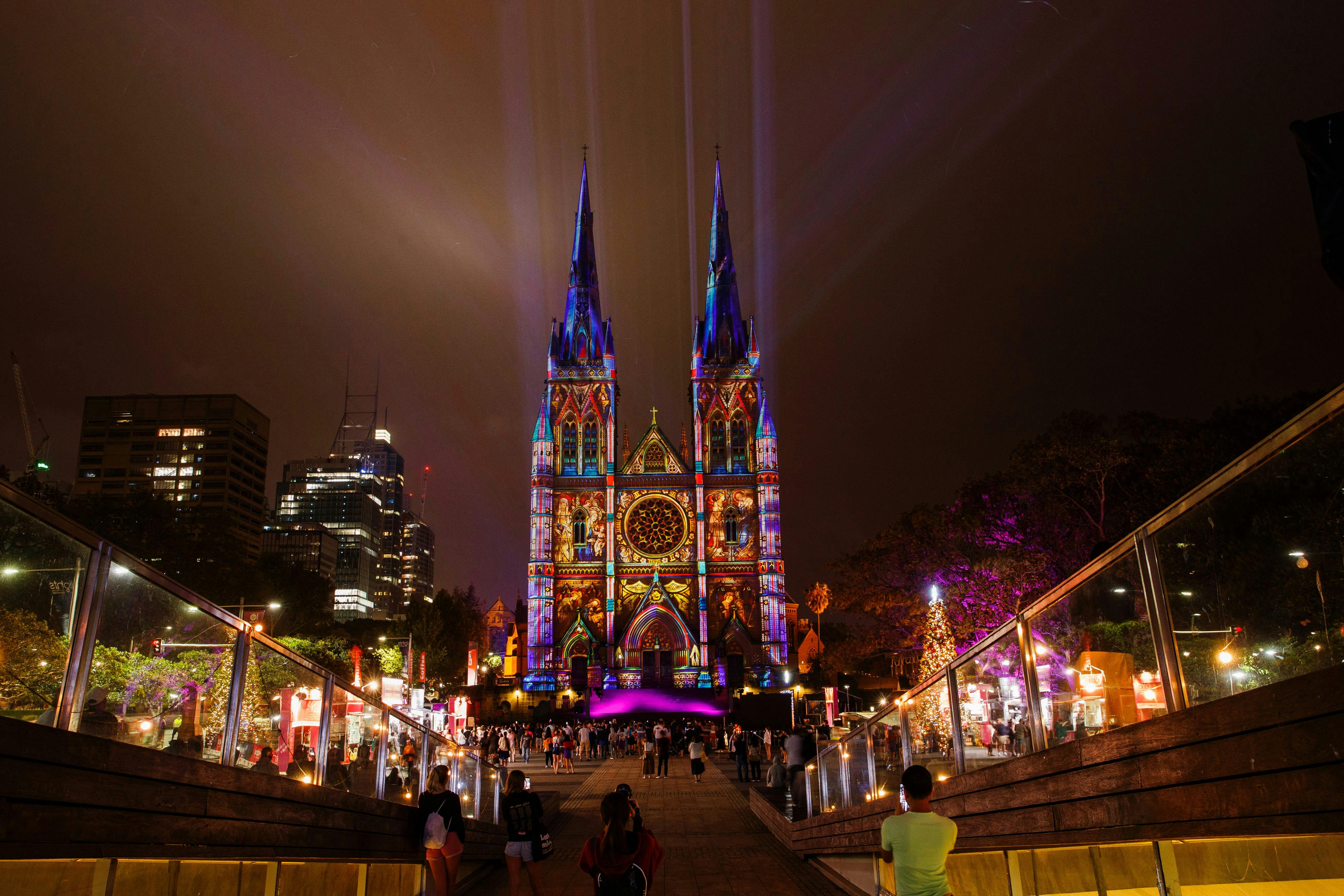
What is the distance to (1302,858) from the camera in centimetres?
348

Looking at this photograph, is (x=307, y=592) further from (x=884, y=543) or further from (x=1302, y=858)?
(x=1302, y=858)

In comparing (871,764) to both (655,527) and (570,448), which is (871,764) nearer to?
(655,527)

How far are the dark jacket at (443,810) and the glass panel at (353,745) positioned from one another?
44cm

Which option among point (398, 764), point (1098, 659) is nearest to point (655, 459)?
point (398, 764)

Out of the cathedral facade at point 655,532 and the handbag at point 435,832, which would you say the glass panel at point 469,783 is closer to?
the handbag at point 435,832

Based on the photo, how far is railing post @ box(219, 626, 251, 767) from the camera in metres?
5.36

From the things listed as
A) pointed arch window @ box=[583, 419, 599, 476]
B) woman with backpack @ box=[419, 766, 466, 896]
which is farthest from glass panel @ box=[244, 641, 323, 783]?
pointed arch window @ box=[583, 419, 599, 476]

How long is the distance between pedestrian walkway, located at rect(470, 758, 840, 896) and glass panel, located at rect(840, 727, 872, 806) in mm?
1172

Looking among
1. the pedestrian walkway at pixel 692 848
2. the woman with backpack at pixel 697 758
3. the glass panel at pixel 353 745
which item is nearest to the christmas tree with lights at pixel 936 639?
the woman with backpack at pixel 697 758

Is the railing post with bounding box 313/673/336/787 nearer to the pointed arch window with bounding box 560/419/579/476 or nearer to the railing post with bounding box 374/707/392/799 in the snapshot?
the railing post with bounding box 374/707/392/799

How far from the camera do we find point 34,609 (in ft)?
12.8

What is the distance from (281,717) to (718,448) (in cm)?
5920

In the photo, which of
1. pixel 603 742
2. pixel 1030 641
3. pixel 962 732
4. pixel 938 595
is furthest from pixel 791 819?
pixel 603 742

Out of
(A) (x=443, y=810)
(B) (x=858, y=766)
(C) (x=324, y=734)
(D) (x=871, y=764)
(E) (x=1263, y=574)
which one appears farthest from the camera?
(B) (x=858, y=766)
